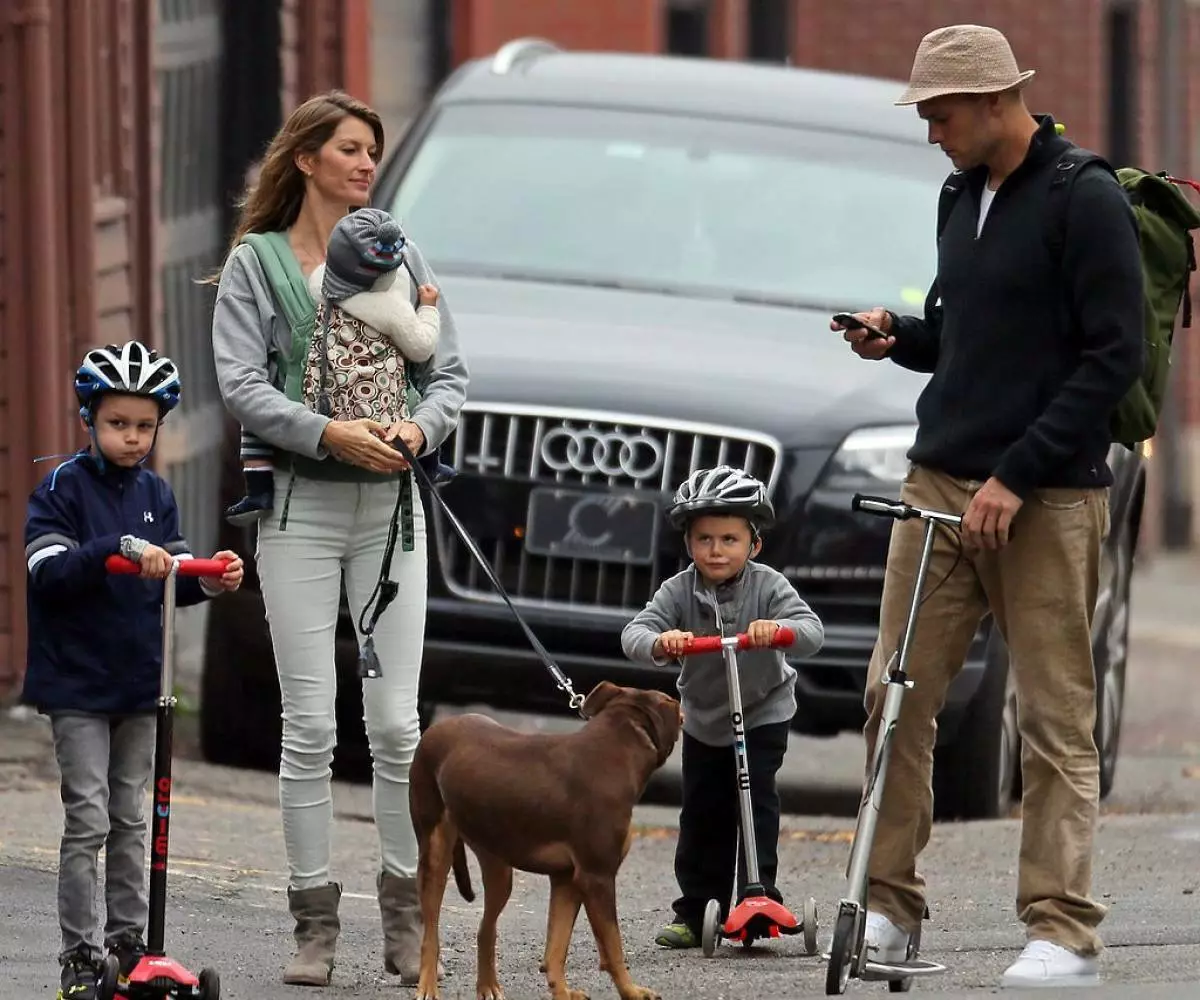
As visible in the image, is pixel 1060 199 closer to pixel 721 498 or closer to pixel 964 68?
pixel 964 68

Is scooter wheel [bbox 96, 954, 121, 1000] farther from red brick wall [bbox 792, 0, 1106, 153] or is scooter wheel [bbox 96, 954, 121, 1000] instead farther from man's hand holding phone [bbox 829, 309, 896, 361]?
red brick wall [bbox 792, 0, 1106, 153]

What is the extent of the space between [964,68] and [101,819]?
227cm

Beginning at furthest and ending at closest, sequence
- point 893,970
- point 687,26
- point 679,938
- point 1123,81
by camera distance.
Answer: point 1123,81 → point 687,26 → point 679,938 → point 893,970

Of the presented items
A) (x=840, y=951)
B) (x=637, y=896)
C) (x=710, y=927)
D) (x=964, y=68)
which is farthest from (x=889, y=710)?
(x=637, y=896)

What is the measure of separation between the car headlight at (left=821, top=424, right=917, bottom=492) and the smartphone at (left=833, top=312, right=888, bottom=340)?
7.05ft

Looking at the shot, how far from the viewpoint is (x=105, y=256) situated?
1168cm

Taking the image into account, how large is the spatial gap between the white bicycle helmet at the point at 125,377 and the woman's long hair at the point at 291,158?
0.53 metres

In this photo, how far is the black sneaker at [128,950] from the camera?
6.03 metres

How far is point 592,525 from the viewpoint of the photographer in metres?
8.62

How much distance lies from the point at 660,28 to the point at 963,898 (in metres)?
12.5

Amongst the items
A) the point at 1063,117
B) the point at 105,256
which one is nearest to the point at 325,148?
the point at 105,256

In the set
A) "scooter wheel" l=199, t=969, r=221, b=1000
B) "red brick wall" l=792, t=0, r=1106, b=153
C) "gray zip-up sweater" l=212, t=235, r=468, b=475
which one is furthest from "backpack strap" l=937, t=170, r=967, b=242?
"red brick wall" l=792, t=0, r=1106, b=153

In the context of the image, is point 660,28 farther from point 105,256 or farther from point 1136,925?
point 1136,925

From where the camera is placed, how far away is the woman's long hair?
21.4ft
